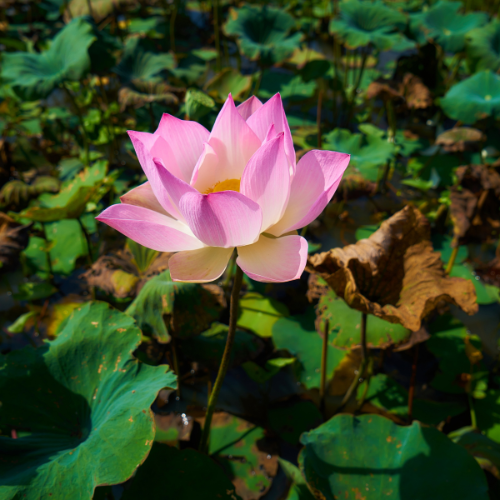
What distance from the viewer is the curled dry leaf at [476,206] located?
5.16 ft

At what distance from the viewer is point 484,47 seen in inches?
105

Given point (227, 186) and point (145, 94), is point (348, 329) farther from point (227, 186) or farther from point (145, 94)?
point (145, 94)

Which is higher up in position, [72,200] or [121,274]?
[72,200]

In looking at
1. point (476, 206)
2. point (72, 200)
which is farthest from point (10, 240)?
point (476, 206)

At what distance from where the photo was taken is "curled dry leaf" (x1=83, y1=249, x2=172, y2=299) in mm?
1296

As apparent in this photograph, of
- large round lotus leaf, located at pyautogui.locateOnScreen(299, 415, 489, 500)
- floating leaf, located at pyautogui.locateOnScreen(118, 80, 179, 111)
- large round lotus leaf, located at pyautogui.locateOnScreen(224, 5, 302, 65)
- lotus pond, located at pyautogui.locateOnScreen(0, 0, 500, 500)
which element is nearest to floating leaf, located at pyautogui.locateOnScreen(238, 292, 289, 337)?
lotus pond, located at pyautogui.locateOnScreen(0, 0, 500, 500)

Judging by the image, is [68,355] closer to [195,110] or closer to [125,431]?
[125,431]

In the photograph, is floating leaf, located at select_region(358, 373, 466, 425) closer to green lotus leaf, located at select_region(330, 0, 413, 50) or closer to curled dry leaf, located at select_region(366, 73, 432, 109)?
curled dry leaf, located at select_region(366, 73, 432, 109)

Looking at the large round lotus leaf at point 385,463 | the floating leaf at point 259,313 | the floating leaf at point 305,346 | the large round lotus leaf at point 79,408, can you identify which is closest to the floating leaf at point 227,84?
the floating leaf at point 259,313

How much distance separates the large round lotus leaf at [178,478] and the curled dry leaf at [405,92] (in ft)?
6.97

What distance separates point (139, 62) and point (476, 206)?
83.1 inches

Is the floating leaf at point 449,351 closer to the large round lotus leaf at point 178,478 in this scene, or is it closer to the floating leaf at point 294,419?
the floating leaf at point 294,419

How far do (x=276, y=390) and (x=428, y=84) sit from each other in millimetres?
2554

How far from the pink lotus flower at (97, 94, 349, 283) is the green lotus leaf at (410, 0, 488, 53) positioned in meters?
2.66
